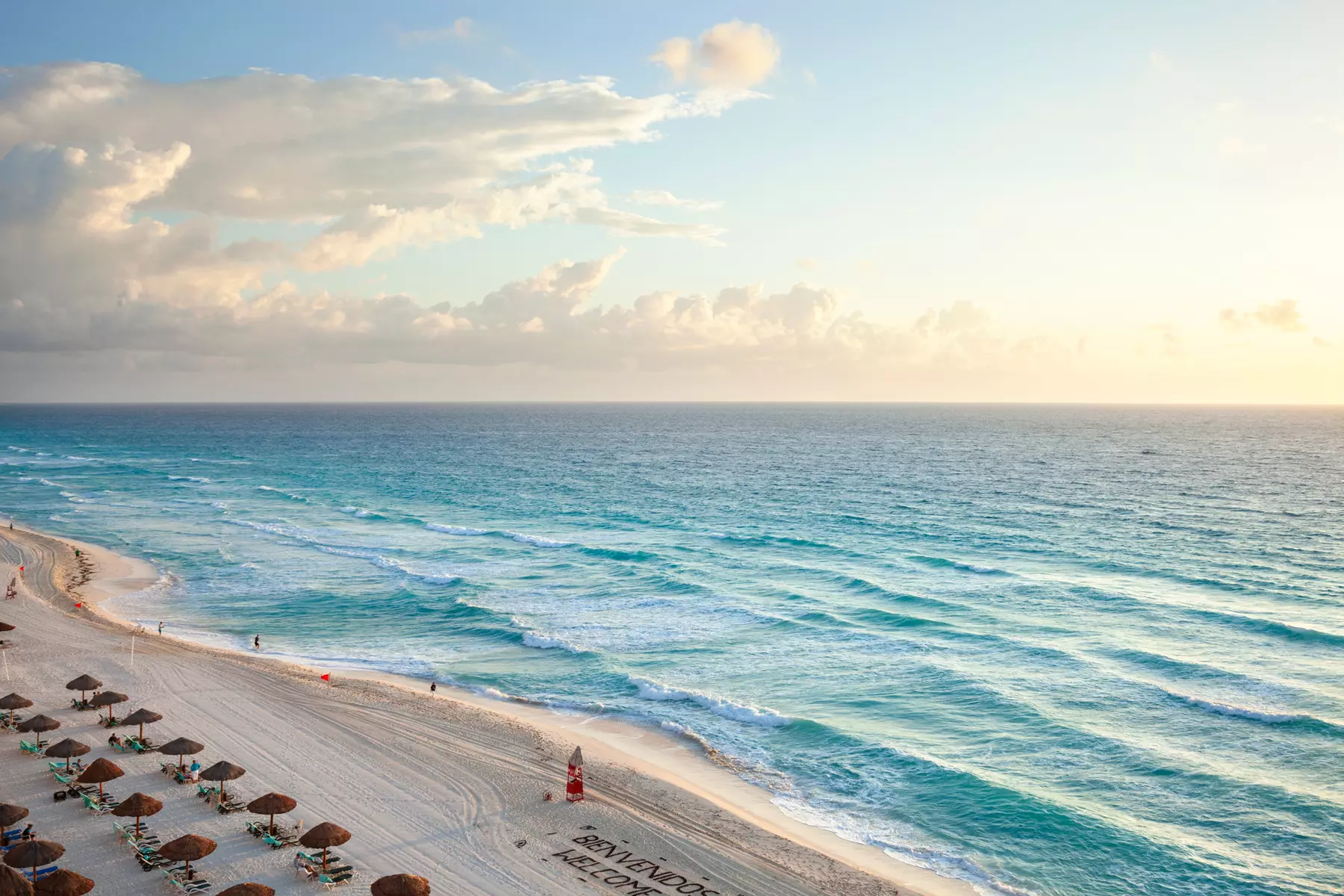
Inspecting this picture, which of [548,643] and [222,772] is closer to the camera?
[222,772]

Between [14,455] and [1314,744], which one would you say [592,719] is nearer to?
[1314,744]

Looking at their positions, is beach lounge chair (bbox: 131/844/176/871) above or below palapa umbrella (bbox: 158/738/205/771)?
below

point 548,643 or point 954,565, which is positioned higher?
point 954,565

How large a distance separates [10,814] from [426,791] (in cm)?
1079

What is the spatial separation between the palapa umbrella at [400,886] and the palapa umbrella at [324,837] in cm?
248

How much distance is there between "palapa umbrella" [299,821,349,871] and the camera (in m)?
21.5

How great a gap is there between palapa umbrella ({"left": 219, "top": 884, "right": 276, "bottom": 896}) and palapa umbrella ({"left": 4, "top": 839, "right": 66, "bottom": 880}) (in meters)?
4.51

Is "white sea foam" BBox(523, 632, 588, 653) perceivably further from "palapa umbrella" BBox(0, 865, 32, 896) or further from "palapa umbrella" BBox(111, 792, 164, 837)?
"palapa umbrella" BBox(0, 865, 32, 896)

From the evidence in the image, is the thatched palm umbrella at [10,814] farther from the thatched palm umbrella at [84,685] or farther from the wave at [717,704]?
the wave at [717,704]

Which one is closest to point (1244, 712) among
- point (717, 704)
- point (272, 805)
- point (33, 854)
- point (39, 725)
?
point (717, 704)

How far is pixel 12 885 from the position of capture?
58.3ft

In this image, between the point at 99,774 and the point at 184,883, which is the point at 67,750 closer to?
the point at 99,774

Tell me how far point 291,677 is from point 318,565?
25523 mm

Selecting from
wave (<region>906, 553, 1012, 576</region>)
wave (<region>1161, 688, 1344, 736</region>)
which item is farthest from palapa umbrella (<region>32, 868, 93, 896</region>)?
wave (<region>906, 553, 1012, 576</region>)
